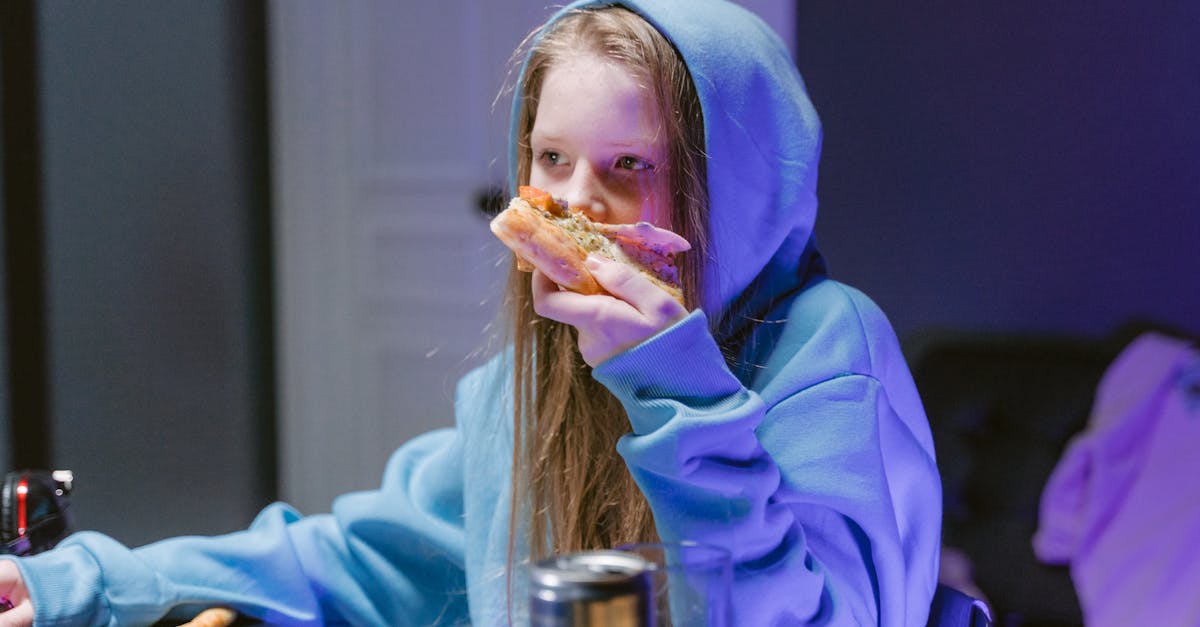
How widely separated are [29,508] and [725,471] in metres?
0.62

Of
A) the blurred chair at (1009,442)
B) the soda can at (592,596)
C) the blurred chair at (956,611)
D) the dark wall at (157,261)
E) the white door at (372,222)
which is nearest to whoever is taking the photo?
the soda can at (592,596)

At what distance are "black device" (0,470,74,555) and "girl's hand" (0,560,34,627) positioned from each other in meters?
0.04

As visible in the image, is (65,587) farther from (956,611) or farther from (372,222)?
(372,222)

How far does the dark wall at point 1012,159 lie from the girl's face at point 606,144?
1.64 m

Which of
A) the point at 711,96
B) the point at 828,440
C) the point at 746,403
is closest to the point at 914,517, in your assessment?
the point at 828,440

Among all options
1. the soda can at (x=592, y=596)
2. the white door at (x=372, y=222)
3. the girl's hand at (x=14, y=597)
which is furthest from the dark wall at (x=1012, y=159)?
the soda can at (x=592, y=596)

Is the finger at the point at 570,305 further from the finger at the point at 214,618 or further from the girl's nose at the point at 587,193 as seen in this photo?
the finger at the point at 214,618

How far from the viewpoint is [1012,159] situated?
2447 millimetres

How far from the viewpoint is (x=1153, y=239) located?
2.40 meters

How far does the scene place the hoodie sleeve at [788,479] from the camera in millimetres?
823

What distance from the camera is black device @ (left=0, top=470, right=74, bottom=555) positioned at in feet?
3.39

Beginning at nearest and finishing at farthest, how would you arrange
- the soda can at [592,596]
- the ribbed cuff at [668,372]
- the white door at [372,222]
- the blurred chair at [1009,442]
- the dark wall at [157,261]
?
the soda can at [592,596]
the ribbed cuff at [668,372]
the blurred chair at [1009,442]
the dark wall at [157,261]
the white door at [372,222]

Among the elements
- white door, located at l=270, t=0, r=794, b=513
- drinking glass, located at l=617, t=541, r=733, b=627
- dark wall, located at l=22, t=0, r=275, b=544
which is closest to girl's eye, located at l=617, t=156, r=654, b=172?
drinking glass, located at l=617, t=541, r=733, b=627

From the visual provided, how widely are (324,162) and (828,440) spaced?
2536mm
